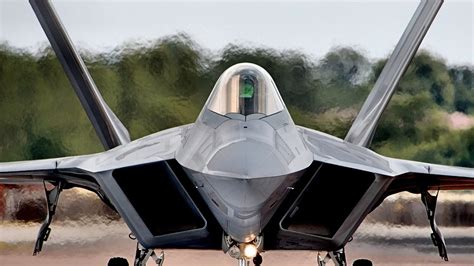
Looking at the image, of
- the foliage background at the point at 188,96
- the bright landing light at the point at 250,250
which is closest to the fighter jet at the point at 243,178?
the bright landing light at the point at 250,250

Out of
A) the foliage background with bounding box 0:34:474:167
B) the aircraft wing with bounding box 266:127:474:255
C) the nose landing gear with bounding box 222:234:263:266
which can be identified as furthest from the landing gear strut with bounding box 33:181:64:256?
the foliage background with bounding box 0:34:474:167

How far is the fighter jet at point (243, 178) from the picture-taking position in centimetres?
641

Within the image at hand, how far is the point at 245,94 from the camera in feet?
23.0

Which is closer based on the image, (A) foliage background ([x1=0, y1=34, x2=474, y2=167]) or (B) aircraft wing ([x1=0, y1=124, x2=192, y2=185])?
(B) aircraft wing ([x1=0, y1=124, x2=192, y2=185])

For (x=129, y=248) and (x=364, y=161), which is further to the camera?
(x=129, y=248)

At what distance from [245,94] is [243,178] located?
1.00 metres

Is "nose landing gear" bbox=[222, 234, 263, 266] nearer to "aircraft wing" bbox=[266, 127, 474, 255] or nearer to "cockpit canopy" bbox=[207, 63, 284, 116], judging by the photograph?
"aircraft wing" bbox=[266, 127, 474, 255]

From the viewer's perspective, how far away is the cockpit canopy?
6.96 meters

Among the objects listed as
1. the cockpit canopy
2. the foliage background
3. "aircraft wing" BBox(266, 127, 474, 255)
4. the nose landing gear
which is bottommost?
the foliage background

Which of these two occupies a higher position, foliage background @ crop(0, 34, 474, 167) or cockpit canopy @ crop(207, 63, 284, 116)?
cockpit canopy @ crop(207, 63, 284, 116)

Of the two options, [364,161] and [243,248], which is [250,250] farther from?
[364,161]

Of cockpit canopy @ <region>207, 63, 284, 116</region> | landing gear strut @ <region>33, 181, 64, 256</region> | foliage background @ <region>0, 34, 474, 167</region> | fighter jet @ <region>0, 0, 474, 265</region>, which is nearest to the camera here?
fighter jet @ <region>0, 0, 474, 265</region>

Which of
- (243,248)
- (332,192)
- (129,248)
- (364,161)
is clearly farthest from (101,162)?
(129,248)

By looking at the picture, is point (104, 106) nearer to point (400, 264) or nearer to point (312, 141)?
point (312, 141)
